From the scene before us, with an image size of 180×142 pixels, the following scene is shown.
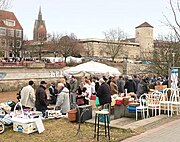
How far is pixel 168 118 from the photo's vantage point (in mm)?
10992

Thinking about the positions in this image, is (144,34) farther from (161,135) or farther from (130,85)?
(161,135)

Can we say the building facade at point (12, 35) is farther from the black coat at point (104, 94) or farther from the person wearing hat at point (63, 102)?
the black coat at point (104, 94)

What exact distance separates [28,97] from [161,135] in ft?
16.4

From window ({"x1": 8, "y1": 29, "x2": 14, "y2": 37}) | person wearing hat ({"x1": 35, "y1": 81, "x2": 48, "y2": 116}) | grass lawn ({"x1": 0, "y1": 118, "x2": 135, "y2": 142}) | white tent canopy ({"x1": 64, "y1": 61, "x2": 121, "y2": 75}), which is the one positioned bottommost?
Result: grass lawn ({"x1": 0, "y1": 118, "x2": 135, "y2": 142})

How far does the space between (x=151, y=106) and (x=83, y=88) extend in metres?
4.36

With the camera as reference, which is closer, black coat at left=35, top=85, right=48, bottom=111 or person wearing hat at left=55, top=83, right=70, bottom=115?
black coat at left=35, top=85, right=48, bottom=111

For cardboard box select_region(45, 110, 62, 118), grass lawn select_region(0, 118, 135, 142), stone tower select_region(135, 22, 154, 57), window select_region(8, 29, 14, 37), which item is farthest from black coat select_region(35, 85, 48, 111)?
stone tower select_region(135, 22, 154, 57)

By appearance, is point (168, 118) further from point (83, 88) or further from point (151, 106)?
point (83, 88)

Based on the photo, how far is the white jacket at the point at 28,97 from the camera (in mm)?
10677

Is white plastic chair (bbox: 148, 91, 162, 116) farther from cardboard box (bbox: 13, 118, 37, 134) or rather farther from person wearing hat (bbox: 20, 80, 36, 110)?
cardboard box (bbox: 13, 118, 37, 134)

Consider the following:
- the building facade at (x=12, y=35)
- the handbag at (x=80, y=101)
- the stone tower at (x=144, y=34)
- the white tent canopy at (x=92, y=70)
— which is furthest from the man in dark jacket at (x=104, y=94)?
the stone tower at (x=144, y=34)

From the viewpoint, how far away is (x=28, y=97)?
35.3ft

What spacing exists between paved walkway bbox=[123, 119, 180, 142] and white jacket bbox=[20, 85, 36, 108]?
4328 millimetres

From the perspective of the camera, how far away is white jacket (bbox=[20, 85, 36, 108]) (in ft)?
35.0
